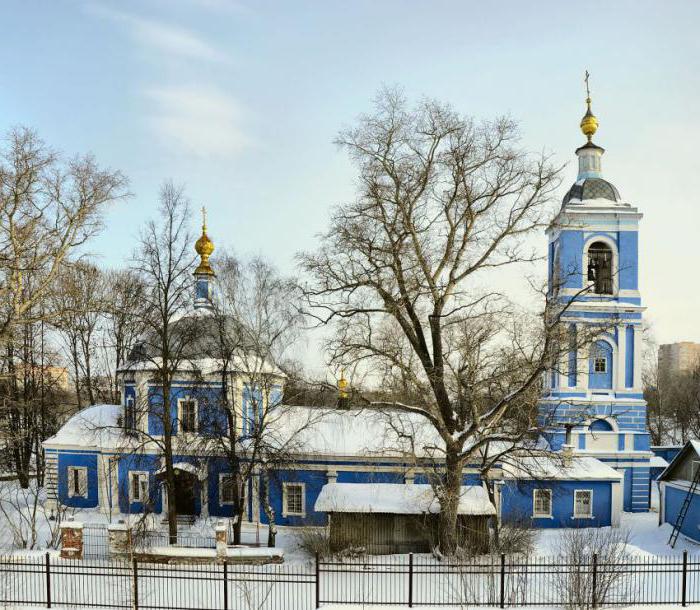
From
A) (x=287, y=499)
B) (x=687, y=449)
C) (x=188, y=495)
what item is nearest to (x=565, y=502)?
(x=687, y=449)

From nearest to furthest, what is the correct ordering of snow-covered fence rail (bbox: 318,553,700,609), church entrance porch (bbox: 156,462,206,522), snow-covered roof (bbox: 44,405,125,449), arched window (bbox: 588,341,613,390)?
snow-covered fence rail (bbox: 318,553,700,609)
church entrance porch (bbox: 156,462,206,522)
snow-covered roof (bbox: 44,405,125,449)
arched window (bbox: 588,341,613,390)

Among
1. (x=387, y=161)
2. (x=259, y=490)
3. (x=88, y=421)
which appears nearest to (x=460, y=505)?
(x=259, y=490)

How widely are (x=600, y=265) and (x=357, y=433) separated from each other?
1221cm

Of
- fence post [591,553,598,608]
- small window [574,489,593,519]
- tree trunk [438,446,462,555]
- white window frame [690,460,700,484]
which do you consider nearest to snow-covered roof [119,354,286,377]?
tree trunk [438,446,462,555]

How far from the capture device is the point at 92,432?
2303 cm

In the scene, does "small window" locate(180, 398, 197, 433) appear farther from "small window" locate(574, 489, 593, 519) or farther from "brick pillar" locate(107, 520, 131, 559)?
"small window" locate(574, 489, 593, 519)

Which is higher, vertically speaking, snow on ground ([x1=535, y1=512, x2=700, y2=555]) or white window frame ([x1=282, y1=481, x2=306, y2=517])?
white window frame ([x1=282, y1=481, x2=306, y2=517])

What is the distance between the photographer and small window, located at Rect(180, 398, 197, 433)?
Result: 20.3 meters

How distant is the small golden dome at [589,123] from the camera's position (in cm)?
2461

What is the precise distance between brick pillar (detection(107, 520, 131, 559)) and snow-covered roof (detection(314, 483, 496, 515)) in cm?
514

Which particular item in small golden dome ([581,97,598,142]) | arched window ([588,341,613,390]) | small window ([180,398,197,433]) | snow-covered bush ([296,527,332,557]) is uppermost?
small golden dome ([581,97,598,142])

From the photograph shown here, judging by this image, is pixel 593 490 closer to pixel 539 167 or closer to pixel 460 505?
pixel 460 505

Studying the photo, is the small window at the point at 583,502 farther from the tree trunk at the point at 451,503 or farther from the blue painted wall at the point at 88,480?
the blue painted wall at the point at 88,480

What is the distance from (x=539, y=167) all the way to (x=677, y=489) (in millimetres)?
14353
